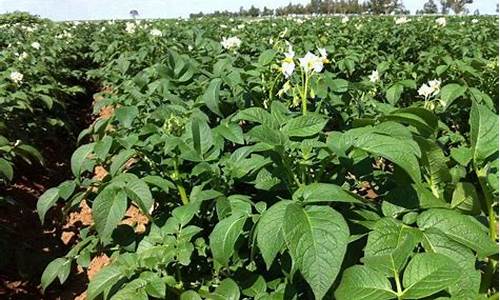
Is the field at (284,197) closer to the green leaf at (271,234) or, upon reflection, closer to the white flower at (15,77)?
the green leaf at (271,234)

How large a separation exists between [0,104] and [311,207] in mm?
3501

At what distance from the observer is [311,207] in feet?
4.28

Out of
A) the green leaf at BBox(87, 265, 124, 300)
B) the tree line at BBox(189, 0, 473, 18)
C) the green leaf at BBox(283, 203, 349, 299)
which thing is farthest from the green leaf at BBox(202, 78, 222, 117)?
the tree line at BBox(189, 0, 473, 18)

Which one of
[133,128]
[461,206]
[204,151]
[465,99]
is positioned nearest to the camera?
[461,206]

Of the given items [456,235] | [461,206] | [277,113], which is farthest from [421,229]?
[277,113]

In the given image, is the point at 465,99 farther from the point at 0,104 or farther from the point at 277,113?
the point at 0,104

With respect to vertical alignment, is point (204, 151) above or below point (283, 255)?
above

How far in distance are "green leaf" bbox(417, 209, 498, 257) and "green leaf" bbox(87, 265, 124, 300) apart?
0.95 meters

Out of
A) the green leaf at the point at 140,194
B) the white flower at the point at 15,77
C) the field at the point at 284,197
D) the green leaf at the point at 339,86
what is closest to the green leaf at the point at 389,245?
the field at the point at 284,197

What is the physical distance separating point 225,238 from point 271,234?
8.5 inches

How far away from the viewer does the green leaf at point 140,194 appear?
1653 millimetres

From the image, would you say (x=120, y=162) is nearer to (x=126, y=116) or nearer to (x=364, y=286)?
(x=126, y=116)

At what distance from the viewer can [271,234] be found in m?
1.25

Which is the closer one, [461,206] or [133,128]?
[461,206]
